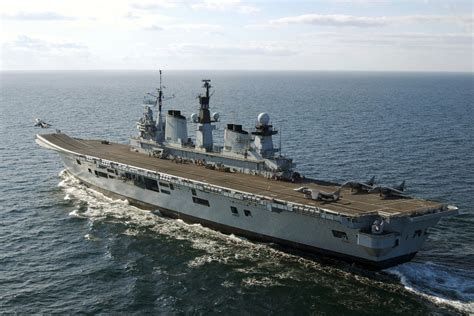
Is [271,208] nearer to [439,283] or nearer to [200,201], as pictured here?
[200,201]

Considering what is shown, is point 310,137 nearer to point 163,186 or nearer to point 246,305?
point 163,186

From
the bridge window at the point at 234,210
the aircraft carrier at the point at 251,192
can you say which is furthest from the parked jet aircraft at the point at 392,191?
the bridge window at the point at 234,210

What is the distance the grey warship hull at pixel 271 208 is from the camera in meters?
23.3

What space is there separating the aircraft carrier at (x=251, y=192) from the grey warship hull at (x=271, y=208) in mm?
53

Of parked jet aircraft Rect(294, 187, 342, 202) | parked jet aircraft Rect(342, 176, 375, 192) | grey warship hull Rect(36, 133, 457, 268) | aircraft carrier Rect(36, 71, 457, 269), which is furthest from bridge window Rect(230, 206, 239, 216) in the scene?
parked jet aircraft Rect(342, 176, 375, 192)

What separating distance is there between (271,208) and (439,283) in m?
8.43

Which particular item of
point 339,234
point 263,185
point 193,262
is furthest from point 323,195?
point 193,262

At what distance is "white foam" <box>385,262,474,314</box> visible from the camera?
21.1 m

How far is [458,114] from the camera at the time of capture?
80.4 metres

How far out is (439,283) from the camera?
74.5ft

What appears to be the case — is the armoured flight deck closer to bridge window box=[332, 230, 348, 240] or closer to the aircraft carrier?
the aircraft carrier

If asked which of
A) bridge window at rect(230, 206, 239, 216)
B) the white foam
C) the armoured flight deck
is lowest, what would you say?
the white foam

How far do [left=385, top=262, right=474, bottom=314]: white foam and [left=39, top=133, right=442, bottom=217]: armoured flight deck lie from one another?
2.78m

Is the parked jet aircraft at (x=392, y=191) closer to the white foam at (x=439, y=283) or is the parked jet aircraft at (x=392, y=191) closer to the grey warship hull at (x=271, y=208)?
the grey warship hull at (x=271, y=208)
